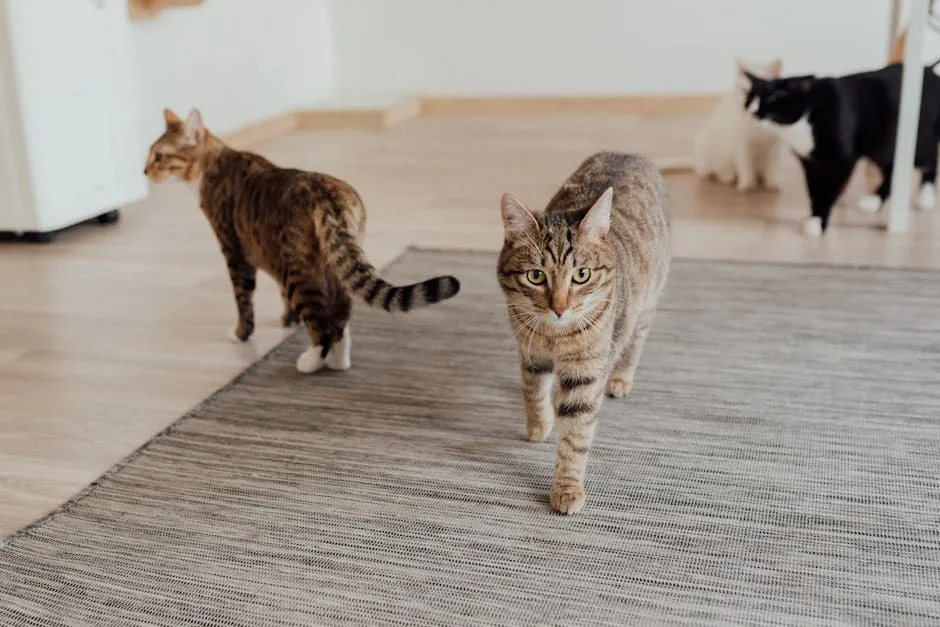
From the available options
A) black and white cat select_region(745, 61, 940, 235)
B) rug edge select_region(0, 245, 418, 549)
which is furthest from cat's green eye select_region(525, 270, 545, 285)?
black and white cat select_region(745, 61, 940, 235)

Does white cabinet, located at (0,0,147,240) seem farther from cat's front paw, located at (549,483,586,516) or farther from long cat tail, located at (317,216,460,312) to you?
cat's front paw, located at (549,483,586,516)

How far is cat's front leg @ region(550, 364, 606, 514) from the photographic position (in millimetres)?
1753

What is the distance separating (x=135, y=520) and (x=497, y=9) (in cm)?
415

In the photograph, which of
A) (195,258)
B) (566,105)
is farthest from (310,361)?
(566,105)

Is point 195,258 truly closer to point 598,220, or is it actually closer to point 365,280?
point 365,280

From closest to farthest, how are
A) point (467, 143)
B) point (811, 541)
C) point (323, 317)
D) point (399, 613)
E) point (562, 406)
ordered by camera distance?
point (399, 613)
point (811, 541)
point (562, 406)
point (323, 317)
point (467, 143)

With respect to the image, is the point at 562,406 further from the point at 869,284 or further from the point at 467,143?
the point at 467,143

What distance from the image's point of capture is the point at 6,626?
1511 millimetres

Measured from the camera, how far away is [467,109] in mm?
5516

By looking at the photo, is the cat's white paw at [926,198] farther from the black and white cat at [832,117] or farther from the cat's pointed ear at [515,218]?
the cat's pointed ear at [515,218]

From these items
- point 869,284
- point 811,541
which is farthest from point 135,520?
point 869,284

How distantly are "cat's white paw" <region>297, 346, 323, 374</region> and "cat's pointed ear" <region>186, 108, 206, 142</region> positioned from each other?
0.61 metres

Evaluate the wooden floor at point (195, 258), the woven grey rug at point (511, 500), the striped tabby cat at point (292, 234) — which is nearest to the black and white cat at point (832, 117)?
the wooden floor at point (195, 258)

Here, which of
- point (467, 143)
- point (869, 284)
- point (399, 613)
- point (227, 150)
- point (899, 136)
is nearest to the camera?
point (399, 613)
